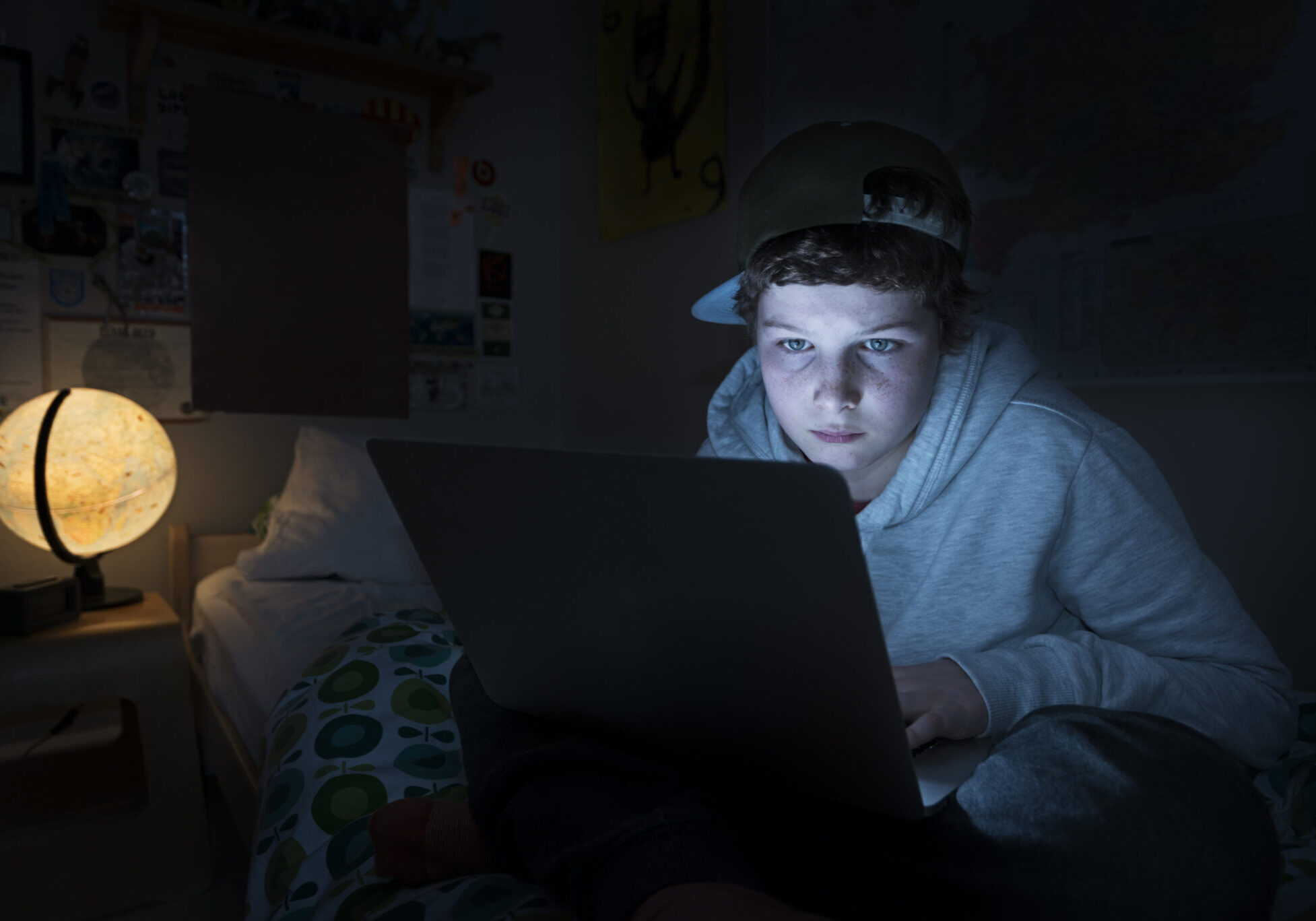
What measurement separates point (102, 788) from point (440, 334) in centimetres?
124

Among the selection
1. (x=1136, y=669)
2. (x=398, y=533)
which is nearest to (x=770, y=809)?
(x=1136, y=669)

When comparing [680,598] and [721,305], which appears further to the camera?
[721,305]

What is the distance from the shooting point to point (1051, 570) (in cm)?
73

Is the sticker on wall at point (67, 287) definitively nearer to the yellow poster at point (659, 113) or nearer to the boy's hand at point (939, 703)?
the yellow poster at point (659, 113)

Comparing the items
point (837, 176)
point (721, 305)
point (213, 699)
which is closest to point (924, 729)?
point (837, 176)

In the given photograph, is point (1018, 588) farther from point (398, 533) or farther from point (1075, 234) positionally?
point (398, 533)

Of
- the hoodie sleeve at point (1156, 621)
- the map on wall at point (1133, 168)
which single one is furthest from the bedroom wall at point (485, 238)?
the hoodie sleeve at point (1156, 621)

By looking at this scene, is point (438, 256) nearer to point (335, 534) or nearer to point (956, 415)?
point (335, 534)

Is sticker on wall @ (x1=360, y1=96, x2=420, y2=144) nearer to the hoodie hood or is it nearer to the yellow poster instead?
the yellow poster

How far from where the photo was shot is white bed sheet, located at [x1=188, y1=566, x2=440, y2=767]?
46.1 inches

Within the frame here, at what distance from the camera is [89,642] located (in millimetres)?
1300

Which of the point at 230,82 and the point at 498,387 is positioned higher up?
the point at 230,82

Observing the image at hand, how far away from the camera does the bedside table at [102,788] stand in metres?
1.21

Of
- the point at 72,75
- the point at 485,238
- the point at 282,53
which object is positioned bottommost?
the point at 485,238
